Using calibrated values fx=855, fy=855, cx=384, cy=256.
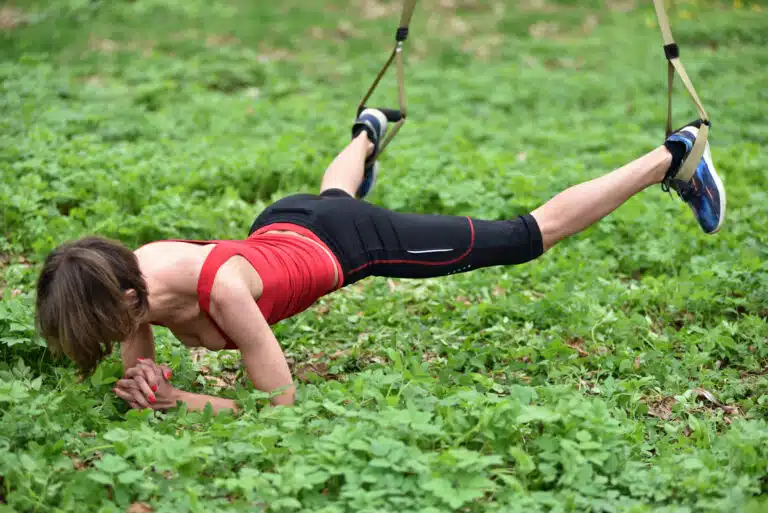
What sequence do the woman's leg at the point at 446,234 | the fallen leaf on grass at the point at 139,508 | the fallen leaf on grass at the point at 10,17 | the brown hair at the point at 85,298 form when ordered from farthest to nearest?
the fallen leaf on grass at the point at 10,17, the woman's leg at the point at 446,234, the brown hair at the point at 85,298, the fallen leaf on grass at the point at 139,508

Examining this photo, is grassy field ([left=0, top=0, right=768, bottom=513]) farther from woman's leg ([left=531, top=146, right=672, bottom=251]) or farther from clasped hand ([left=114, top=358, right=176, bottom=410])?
woman's leg ([left=531, top=146, right=672, bottom=251])

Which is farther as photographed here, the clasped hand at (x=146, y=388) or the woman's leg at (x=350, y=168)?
the woman's leg at (x=350, y=168)

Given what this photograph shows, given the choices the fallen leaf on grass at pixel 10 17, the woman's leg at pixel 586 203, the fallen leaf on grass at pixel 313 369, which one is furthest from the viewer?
the fallen leaf on grass at pixel 10 17

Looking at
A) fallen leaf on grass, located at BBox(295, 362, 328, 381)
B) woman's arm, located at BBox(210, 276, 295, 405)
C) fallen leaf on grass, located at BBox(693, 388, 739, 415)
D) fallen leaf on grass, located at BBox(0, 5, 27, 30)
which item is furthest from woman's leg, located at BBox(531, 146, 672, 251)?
fallen leaf on grass, located at BBox(0, 5, 27, 30)

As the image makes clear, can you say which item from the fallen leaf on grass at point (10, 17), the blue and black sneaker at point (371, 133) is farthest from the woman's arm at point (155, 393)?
the fallen leaf on grass at point (10, 17)

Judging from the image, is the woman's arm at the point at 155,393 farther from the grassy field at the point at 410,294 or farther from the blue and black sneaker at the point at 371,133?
the blue and black sneaker at the point at 371,133

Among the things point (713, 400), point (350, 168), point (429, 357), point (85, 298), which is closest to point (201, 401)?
point (85, 298)

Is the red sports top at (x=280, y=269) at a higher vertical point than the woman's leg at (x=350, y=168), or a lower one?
lower

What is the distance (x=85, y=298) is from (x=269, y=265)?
2.48ft

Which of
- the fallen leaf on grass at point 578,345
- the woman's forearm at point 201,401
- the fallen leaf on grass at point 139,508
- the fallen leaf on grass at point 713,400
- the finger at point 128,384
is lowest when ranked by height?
the fallen leaf on grass at point 713,400

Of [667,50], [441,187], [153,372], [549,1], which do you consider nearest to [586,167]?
[441,187]

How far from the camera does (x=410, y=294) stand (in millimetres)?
5043

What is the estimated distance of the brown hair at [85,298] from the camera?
3.16 metres

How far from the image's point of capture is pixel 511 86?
964 cm
